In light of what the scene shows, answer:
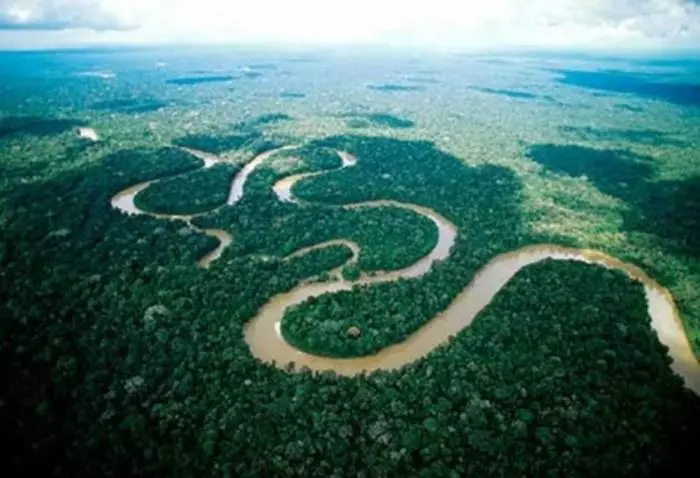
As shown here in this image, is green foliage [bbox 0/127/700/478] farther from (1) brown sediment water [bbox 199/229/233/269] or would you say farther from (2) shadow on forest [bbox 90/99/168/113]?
(2) shadow on forest [bbox 90/99/168/113]

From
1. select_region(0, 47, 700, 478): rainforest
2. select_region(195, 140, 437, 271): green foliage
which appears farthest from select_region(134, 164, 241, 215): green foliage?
select_region(195, 140, 437, 271): green foliage

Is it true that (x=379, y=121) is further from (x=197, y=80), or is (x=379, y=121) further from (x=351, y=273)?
(x=197, y=80)

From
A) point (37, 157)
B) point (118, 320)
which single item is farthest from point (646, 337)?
point (37, 157)

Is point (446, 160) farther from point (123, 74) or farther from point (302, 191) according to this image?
point (123, 74)

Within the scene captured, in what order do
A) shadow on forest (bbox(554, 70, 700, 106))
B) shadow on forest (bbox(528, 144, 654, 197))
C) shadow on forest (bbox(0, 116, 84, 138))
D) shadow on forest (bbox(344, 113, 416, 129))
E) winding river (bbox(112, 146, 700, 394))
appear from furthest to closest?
shadow on forest (bbox(554, 70, 700, 106))
shadow on forest (bbox(344, 113, 416, 129))
shadow on forest (bbox(0, 116, 84, 138))
shadow on forest (bbox(528, 144, 654, 197))
winding river (bbox(112, 146, 700, 394))

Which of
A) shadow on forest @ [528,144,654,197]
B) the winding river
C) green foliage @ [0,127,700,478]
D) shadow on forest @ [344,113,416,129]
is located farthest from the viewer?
shadow on forest @ [344,113,416,129]

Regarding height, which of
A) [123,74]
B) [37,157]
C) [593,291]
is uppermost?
[593,291]
